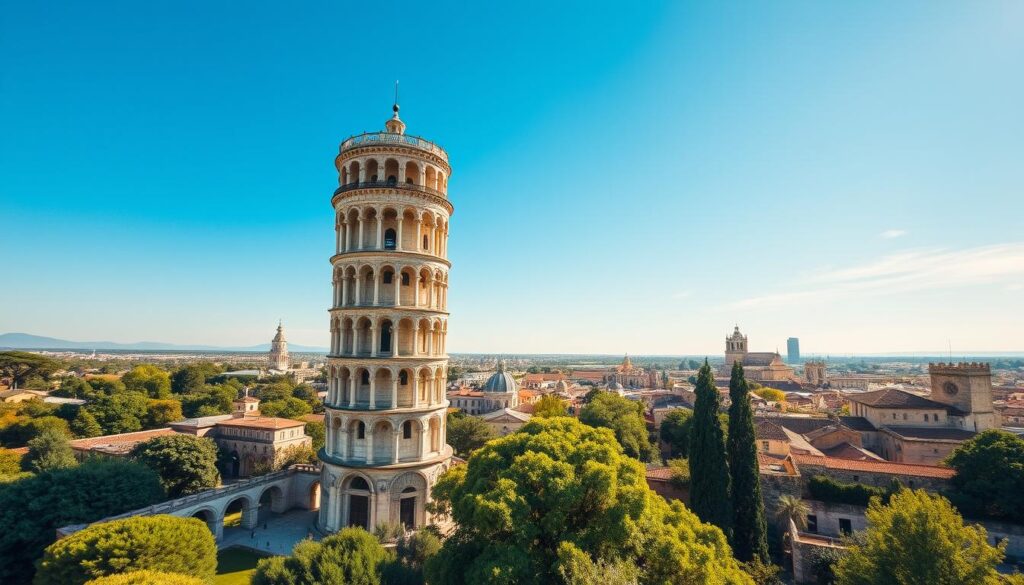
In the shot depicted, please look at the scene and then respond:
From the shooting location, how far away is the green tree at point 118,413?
194 ft

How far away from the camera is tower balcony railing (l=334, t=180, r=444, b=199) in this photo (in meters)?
31.2

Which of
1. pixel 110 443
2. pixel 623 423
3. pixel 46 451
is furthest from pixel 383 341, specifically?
pixel 110 443

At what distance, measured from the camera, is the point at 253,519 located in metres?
36.3

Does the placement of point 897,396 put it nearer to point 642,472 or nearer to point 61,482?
point 642,472

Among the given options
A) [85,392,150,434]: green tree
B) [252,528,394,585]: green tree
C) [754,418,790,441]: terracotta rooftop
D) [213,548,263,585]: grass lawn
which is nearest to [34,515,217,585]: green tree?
[213,548,263,585]: grass lawn

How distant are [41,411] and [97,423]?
967 cm

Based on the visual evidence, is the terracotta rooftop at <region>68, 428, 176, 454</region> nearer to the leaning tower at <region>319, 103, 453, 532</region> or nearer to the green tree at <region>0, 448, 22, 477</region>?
the green tree at <region>0, 448, 22, 477</region>

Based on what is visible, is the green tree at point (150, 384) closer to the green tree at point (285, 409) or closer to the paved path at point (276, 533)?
the green tree at point (285, 409)

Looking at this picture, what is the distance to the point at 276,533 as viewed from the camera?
34.7 meters

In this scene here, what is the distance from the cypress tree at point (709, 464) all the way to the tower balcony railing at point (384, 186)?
23370 millimetres

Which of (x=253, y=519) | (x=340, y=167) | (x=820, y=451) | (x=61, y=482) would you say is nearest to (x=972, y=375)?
(x=820, y=451)

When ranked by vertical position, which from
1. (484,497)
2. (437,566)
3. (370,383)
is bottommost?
(437,566)

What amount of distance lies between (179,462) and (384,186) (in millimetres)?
29169

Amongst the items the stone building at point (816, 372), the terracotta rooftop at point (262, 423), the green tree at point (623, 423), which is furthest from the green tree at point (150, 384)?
the stone building at point (816, 372)
